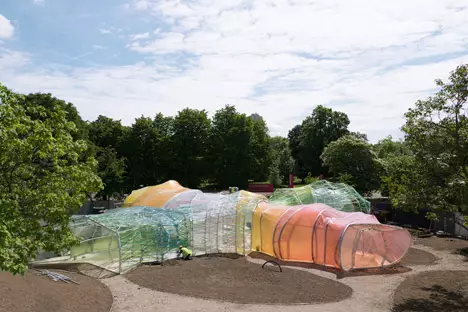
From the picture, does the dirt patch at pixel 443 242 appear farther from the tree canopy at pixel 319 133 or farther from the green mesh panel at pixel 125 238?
the tree canopy at pixel 319 133

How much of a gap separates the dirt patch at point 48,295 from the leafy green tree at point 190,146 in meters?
42.5

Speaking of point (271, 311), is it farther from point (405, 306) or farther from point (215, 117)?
point (215, 117)

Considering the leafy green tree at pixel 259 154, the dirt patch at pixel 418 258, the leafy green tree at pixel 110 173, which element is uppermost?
the leafy green tree at pixel 259 154

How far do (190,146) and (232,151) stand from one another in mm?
5901

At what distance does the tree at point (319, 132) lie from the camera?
67.8 meters

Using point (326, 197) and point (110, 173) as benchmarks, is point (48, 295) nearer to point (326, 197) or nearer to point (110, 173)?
point (326, 197)

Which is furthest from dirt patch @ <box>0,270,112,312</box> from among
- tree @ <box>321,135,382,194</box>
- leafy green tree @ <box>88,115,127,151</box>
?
leafy green tree @ <box>88,115,127,151</box>

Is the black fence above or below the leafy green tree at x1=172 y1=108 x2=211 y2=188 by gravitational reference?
below

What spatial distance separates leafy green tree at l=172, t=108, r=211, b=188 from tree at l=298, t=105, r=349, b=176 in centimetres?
1863

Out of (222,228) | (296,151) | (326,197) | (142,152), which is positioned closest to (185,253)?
(222,228)

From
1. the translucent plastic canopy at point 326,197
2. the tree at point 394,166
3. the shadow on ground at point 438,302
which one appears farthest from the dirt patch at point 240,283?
the translucent plastic canopy at point 326,197

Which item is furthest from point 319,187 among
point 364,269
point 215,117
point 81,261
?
point 215,117

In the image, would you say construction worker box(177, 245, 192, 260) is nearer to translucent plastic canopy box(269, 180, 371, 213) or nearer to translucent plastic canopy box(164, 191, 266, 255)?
translucent plastic canopy box(164, 191, 266, 255)

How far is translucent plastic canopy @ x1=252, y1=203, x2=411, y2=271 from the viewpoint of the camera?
19.4m
